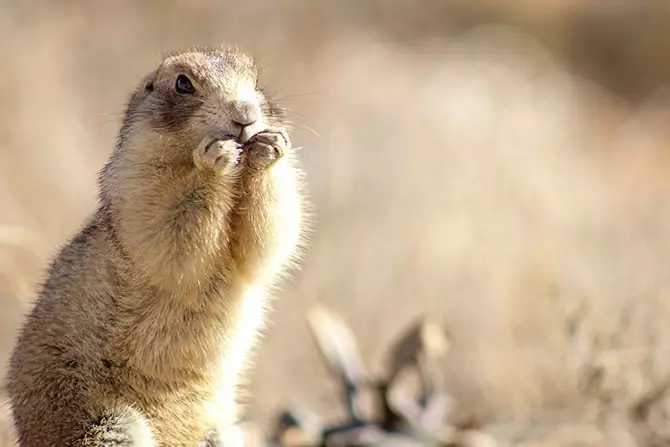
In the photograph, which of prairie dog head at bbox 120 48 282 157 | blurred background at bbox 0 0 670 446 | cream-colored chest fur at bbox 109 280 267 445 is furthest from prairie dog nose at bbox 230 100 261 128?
blurred background at bbox 0 0 670 446

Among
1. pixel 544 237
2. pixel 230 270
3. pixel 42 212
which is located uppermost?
pixel 230 270

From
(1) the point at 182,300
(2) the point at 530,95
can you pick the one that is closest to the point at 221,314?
(1) the point at 182,300

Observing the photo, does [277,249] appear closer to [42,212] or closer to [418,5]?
[42,212]

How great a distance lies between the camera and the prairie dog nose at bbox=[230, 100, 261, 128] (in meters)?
3.65

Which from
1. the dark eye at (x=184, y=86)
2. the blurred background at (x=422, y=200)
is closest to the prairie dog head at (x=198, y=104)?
the dark eye at (x=184, y=86)

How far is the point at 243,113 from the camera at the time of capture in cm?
366

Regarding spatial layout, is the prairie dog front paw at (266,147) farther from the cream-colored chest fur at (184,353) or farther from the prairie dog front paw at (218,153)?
the cream-colored chest fur at (184,353)

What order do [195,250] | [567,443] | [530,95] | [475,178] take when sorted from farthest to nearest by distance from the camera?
[530,95] → [475,178] → [567,443] → [195,250]

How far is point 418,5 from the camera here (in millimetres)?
16672

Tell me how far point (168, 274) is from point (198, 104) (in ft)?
1.77

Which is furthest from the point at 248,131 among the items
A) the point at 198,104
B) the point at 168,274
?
the point at 168,274

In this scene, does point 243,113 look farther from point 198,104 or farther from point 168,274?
point 168,274

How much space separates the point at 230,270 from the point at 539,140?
628 cm

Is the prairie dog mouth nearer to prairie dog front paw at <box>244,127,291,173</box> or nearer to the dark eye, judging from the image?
prairie dog front paw at <box>244,127,291,173</box>
